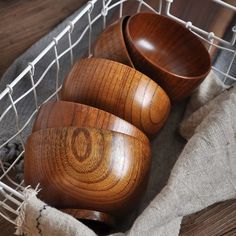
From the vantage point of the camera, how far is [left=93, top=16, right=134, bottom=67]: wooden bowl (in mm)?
384

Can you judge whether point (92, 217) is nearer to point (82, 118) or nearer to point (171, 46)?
point (82, 118)

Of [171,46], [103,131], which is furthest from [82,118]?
[171,46]

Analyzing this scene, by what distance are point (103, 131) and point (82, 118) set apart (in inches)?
0.8

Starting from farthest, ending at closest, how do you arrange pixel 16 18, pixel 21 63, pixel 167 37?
pixel 16 18 < pixel 21 63 < pixel 167 37

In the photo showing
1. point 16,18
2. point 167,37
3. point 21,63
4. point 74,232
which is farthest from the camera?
point 16,18

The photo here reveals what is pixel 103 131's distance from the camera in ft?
1.05

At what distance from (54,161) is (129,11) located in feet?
1.22

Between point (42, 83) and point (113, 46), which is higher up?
point (113, 46)

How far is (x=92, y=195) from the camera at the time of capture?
321 millimetres

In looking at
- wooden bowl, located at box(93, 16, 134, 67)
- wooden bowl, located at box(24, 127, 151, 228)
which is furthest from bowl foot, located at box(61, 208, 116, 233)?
wooden bowl, located at box(93, 16, 134, 67)

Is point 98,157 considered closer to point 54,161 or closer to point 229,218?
point 54,161

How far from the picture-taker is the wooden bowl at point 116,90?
356mm

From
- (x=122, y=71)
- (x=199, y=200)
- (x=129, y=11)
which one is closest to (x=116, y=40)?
(x=122, y=71)

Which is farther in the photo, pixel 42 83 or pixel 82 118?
pixel 42 83
